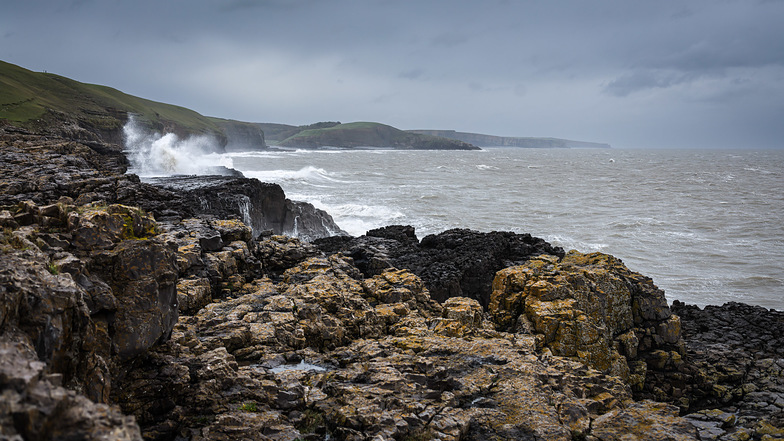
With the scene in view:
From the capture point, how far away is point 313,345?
9586mm

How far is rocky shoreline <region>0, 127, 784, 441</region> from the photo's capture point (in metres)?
4.84

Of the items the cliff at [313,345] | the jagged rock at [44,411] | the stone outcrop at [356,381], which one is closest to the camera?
the jagged rock at [44,411]

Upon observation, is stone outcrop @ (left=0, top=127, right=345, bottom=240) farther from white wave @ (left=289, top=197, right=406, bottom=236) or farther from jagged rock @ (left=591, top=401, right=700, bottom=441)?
jagged rock @ (left=591, top=401, right=700, bottom=441)

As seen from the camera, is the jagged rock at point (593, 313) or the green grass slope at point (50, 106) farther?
the green grass slope at point (50, 106)

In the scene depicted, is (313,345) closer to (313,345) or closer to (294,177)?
(313,345)

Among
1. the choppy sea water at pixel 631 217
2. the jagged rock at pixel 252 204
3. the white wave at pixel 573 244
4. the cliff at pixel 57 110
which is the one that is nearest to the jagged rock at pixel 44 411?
the jagged rock at pixel 252 204

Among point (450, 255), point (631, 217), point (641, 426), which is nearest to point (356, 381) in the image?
point (641, 426)

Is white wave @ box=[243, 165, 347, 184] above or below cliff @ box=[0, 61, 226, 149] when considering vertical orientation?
below

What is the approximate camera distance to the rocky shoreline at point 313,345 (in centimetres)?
484

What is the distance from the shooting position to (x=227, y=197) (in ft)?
82.0

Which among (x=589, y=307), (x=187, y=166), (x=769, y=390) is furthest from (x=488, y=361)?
(x=187, y=166)

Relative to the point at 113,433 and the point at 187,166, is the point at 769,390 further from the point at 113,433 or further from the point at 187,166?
the point at 187,166

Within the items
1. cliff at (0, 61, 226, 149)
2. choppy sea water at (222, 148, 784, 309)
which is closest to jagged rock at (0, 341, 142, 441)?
choppy sea water at (222, 148, 784, 309)

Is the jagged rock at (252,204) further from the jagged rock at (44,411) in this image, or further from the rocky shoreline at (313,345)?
the jagged rock at (44,411)
